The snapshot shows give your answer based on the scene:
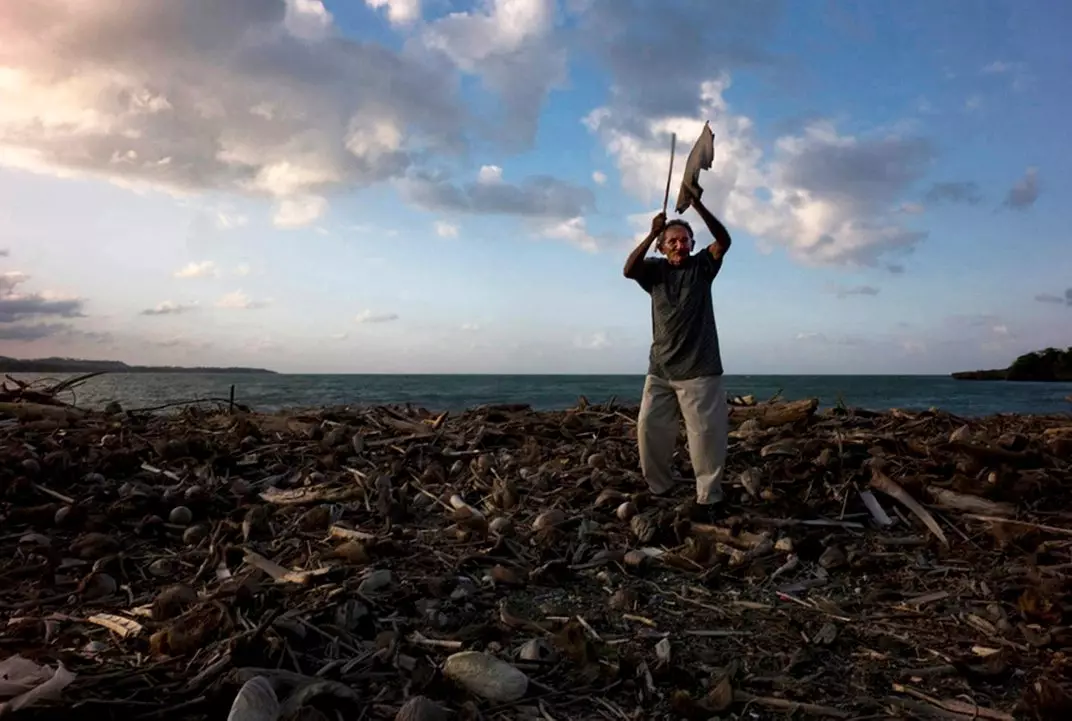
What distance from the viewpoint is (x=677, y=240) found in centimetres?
558

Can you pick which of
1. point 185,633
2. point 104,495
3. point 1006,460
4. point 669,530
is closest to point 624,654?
point 669,530

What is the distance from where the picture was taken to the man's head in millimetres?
5578

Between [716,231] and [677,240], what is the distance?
31 cm

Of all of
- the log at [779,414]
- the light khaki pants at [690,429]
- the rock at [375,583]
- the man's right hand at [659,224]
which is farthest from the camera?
the log at [779,414]

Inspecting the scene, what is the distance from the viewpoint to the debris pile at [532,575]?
2.98m

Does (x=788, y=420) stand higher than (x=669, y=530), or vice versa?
(x=788, y=420)

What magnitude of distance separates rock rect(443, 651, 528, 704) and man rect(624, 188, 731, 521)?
2.42m

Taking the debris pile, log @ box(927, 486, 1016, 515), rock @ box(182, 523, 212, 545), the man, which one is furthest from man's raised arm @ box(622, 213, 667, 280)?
rock @ box(182, 523, 212, 545)

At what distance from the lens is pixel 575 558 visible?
447cm

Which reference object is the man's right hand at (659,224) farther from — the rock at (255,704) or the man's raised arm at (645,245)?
the rock at (255,704)

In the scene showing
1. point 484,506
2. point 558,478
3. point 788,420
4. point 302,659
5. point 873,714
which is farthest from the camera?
point 788,420

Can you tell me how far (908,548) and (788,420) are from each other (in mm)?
2303

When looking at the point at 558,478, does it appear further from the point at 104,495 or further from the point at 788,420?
the point at 104,495

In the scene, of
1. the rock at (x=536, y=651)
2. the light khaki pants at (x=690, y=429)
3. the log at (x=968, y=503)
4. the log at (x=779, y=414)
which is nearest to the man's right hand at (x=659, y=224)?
the light khaki pants at (x=690, y=429)
